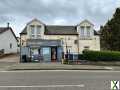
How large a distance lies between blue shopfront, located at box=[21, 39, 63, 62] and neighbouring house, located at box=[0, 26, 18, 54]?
69.2 feet

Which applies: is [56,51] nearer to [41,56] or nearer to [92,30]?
[41,56]

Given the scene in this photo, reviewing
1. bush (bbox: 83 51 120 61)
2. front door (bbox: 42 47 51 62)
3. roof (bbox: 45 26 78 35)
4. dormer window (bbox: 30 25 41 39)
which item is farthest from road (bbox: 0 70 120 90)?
roof (bbox: 45 26 78 35)

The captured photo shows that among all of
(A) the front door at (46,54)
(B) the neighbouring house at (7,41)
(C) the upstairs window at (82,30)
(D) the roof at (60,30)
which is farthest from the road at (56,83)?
(B) the neighbouring house at (7,41)

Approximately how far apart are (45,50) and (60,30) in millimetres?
11613

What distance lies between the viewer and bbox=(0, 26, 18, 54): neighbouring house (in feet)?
240

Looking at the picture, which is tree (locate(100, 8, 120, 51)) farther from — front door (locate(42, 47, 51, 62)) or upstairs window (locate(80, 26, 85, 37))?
front door (locate(42, 47, 51, 62))

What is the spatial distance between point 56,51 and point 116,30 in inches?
602

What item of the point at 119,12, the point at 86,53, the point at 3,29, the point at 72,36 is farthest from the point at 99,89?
the point at 3,29

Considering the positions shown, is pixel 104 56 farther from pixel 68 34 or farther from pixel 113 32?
pixel 113 32

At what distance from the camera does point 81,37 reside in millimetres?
61469

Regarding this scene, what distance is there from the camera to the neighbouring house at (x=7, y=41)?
73000 mm

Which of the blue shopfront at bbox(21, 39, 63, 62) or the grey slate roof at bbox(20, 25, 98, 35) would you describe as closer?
the blue shopfront at bbox(21, 39, 63, 62)

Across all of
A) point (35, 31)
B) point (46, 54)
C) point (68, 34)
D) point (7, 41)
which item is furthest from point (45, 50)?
point (7, 41)

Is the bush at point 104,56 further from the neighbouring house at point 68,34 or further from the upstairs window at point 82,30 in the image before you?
the upstairs window at point 82,30
